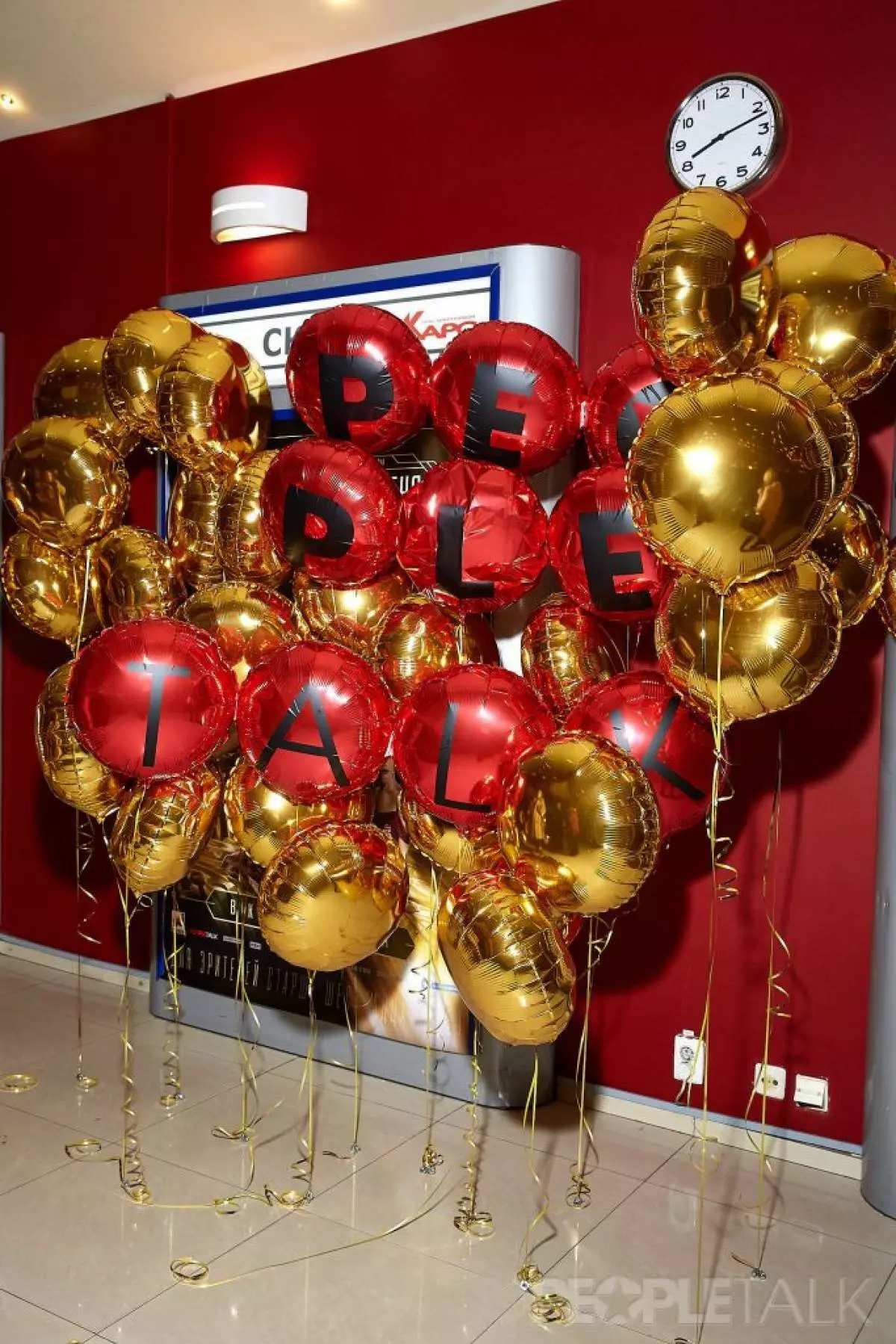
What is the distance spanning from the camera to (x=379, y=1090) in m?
2.94

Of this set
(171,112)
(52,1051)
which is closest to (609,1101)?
(52,1051)

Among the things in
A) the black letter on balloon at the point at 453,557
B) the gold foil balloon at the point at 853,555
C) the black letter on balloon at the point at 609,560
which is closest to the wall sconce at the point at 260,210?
the black letter on balloon at the point at 453,557

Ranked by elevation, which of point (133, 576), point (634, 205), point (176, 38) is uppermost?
point (176, 38)

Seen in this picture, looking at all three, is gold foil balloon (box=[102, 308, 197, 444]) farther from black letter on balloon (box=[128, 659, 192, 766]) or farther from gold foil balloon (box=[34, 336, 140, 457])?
black letter on balloon (box=[128, 659, 192, 766])

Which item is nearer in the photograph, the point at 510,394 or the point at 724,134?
the point at 510,394

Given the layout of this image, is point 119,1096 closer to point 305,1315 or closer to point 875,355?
point 305,1315

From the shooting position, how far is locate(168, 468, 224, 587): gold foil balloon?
2721 millimetres

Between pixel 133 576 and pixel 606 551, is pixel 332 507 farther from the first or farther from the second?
pixel 133 576

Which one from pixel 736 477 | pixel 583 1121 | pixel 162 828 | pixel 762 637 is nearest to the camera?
pixel 736 477

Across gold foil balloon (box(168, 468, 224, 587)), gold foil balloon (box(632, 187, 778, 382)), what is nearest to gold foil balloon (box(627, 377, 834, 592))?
gold foil balloon (box(632, 187, 778, 382))

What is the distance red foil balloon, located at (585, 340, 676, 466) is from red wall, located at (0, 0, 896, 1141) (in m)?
0.60

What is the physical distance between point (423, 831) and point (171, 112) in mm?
2339

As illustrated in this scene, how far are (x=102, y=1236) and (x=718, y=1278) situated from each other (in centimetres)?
114

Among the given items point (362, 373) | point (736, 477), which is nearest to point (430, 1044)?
point (362, 373)
